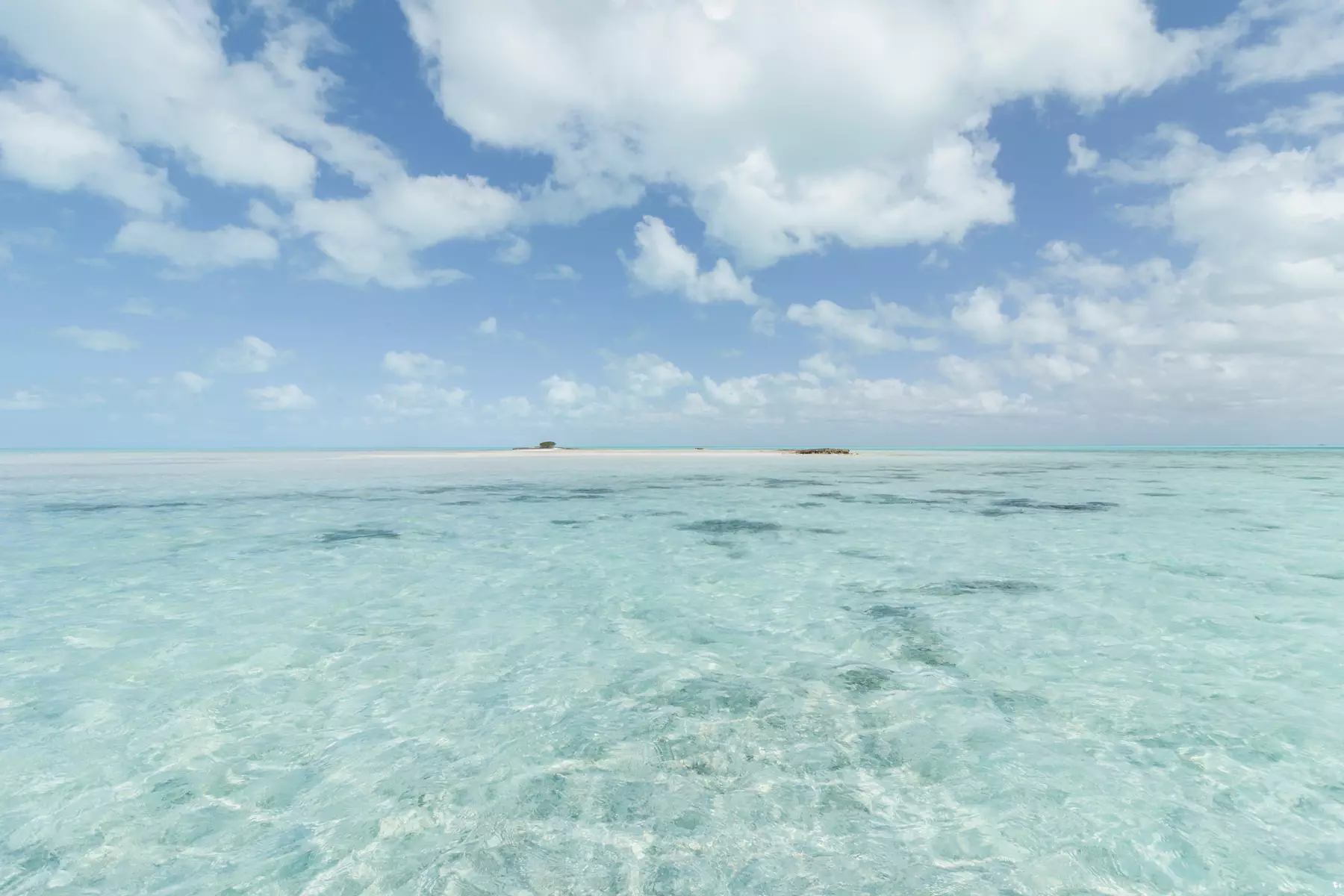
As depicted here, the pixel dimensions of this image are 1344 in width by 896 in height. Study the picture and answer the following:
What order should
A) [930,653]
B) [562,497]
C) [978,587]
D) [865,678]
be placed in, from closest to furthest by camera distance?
[865,678] → [930,653] → [978,587] → [562,497]

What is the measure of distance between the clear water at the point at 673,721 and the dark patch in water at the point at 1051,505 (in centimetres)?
846

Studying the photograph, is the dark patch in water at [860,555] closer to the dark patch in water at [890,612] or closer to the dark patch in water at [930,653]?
the dark patch in water at [890,612]

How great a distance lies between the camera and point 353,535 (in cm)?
1766

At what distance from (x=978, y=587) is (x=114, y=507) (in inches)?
1202

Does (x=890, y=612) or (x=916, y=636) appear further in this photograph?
(x=890, y=612)

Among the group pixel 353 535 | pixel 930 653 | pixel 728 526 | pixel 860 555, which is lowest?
pixel 930 653

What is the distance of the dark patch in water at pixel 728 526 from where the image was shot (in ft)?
59.9

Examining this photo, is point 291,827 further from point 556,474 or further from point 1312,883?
point 556,474

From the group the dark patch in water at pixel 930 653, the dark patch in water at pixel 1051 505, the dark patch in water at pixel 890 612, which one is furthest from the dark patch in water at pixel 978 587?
the dark patch in water at pixel 1051 505

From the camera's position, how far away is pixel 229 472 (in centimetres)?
4866

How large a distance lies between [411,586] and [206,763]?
245 inches

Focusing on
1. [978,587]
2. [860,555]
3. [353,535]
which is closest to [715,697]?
[978,587]

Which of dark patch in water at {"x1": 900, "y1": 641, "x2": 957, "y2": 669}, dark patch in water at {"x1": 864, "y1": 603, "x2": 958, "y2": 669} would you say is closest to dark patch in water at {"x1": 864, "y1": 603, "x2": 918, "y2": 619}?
dark patch in water at {"x1": 864, "y1": 603, "x2": 958, "y2": 669}

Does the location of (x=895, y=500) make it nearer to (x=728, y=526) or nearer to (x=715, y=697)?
(x=728, y=526)
